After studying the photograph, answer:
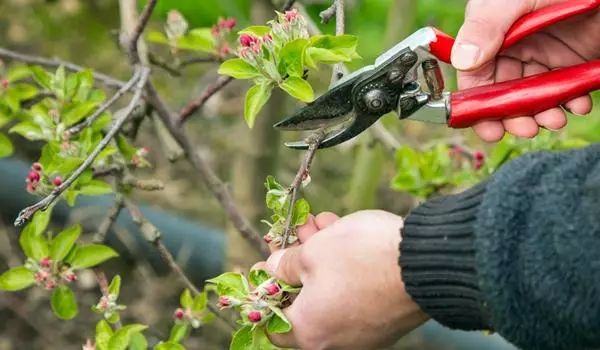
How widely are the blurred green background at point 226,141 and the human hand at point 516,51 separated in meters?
0.50

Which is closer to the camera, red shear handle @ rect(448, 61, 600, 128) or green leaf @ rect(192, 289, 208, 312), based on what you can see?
red shear handle @ rect(448, 61, 600, 128)

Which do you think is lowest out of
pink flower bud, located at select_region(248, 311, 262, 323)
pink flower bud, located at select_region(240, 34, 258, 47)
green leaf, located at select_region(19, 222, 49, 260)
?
green leaf, located at select_region(19, 222, 49, 260)

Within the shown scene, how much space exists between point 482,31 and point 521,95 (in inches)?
5.3

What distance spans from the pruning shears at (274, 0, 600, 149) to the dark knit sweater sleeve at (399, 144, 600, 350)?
297 millimetres

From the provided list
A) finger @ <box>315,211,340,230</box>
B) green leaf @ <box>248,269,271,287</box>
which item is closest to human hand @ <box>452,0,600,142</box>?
finger @ <box>315,211,340,230</box>

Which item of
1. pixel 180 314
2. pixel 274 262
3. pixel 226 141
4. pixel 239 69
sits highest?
pixel 239 69

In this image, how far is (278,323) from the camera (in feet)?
3.73

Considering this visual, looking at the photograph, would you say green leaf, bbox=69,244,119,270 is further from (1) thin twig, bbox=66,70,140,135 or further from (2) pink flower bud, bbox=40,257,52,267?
(1) thin twig, bbox=66,70,140,135

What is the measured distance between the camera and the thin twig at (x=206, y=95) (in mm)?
1575

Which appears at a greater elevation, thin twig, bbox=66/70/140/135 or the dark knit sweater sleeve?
thin twig, bbox=66/70/140/135

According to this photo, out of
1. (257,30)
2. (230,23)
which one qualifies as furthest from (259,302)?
(230,23)

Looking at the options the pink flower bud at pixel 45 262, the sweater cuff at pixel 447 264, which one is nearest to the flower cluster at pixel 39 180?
the pink flower bud at pixel 45 262

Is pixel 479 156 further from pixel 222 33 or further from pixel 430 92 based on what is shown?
pixel 222 33

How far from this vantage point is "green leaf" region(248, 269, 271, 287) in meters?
1.16
